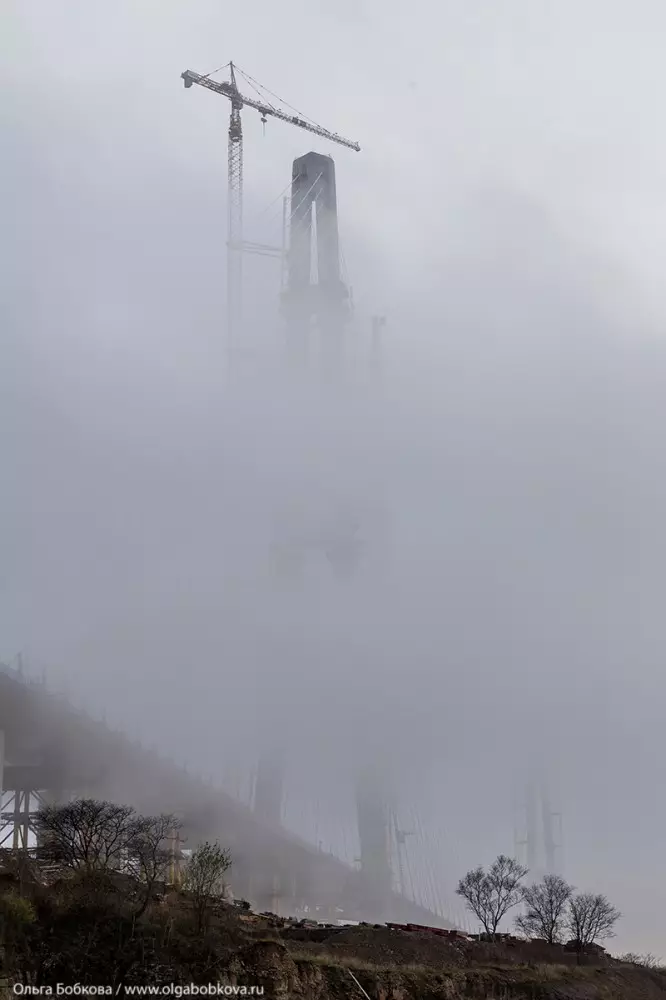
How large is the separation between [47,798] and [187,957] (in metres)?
107

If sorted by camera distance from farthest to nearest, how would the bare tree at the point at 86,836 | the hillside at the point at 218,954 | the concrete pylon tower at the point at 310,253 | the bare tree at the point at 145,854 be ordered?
the concrete pylon tower at the point at 310,253 < the bare tree at the point at 86,836 < the bare tree at the point at 145,854 < the hillside at the point at 218,954

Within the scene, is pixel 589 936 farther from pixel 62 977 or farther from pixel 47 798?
pixel 47 798

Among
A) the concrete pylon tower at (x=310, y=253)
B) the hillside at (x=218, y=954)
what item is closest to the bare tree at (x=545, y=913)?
the hillside at (x=218, y=954)

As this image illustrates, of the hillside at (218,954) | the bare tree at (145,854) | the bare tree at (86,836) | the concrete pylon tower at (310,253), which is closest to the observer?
the hillside at (218,954)

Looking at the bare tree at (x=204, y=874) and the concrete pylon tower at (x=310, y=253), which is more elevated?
the concrete pylon tower at (x=310, y=253)

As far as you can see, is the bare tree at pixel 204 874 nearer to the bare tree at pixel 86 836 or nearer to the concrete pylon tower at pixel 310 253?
the bare tree at pixel 86 836

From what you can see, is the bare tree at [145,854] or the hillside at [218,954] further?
the bare tree at [145,854]

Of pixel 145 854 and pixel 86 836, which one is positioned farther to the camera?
pixel 145 854

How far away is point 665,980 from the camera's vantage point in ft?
212

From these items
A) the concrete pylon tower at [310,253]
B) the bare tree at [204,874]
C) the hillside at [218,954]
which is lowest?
the hillside at [218,954]

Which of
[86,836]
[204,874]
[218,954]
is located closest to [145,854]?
[86,836]

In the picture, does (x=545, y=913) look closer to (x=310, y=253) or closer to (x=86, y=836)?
(x=86, y=836)

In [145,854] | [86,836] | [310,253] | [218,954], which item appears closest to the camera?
[218,954]

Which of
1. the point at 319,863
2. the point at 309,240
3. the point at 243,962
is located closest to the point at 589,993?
the point at 243,962
